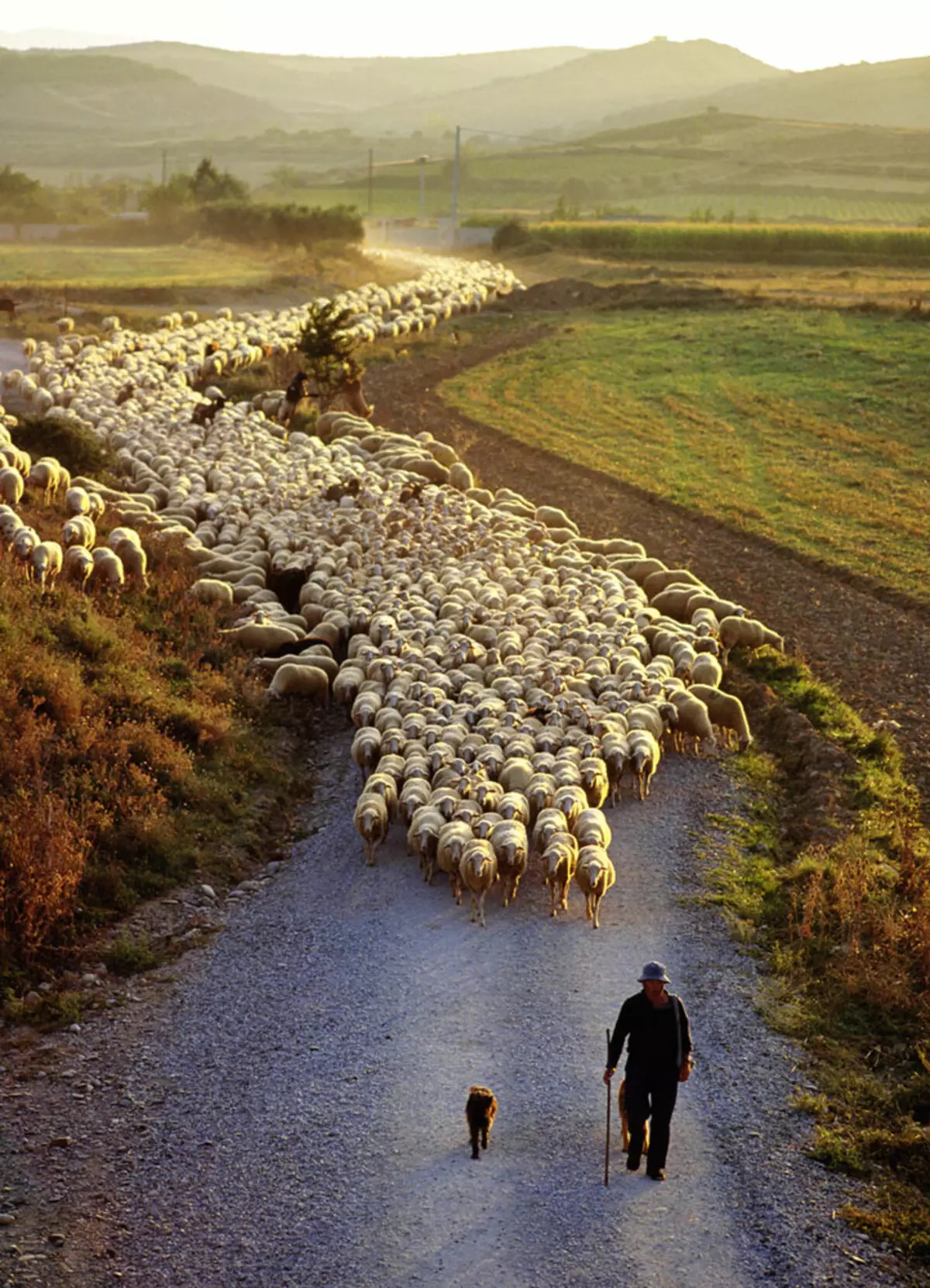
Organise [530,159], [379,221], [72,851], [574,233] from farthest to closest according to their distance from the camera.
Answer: [530,159], [379,221], [574,233], [72,851]

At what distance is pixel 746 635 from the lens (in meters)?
18.7

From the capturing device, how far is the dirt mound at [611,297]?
53938mm

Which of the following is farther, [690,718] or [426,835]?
[690,718]

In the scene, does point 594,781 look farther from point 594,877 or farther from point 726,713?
point 726,713

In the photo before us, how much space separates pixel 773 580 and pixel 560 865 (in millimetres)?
11009

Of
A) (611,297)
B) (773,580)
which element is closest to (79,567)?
(773,580)

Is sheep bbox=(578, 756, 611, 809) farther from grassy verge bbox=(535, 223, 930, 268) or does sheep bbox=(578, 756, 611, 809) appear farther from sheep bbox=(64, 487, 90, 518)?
grassy verge bbox=(535, 223, 930, 268)

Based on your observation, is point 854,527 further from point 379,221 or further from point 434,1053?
point 379,221

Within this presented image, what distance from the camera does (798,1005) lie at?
35.8 feet

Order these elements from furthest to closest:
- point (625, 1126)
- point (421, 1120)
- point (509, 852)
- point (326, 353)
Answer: point (326, 353) < point (509, 852) < point (421, 1120) < point (625, 1126)

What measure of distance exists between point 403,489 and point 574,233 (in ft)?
178

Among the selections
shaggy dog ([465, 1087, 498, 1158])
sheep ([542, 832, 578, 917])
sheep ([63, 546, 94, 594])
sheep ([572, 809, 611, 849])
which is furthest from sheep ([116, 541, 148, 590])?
shaggy dog ([465, 1087, 498, 1158])

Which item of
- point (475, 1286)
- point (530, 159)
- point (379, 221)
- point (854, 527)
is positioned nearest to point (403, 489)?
point (854, 527)

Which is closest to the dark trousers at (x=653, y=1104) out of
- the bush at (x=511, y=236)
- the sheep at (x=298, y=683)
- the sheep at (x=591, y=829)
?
the sheep at (x=591, y=829)
